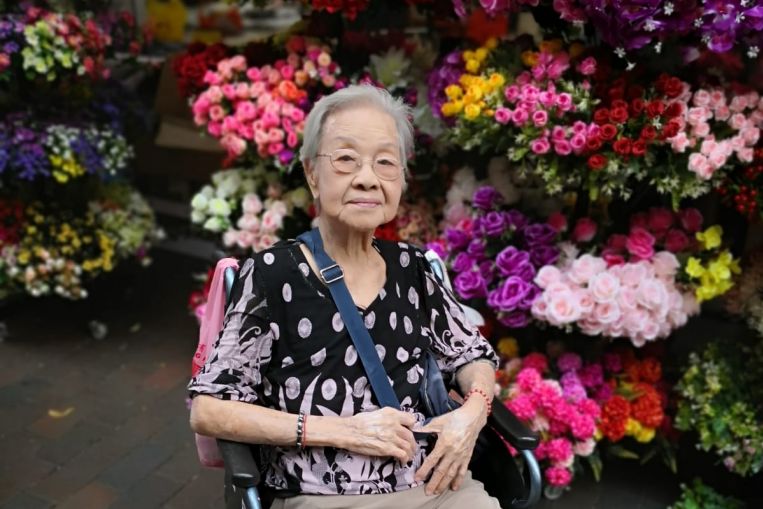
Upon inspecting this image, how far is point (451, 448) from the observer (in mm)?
1837

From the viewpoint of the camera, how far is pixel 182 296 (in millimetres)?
4434

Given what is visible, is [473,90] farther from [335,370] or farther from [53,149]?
[53,149]

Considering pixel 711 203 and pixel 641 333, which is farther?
pixel 711 203

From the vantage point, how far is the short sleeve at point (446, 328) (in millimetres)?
2062

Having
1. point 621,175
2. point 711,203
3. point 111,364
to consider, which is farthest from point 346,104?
point 111,364

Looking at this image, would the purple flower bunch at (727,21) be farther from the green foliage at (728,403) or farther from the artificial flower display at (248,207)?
the artificial flower display at (248,207)

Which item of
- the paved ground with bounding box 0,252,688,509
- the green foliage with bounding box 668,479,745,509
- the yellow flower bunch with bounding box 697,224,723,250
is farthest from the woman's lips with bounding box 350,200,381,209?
the green foliage with bounding box 668,479,745,509

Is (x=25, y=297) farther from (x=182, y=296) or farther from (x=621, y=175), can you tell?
(x=621, y=175)

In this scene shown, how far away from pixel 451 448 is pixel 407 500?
182 mm

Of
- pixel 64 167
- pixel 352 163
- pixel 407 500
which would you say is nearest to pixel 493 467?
pixel 407 500

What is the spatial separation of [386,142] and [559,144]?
0.69 m

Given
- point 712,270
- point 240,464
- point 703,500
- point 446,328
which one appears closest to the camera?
point 240,464

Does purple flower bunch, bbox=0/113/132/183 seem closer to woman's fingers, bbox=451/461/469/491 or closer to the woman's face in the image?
the woman's face

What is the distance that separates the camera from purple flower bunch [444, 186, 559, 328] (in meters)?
2.53
